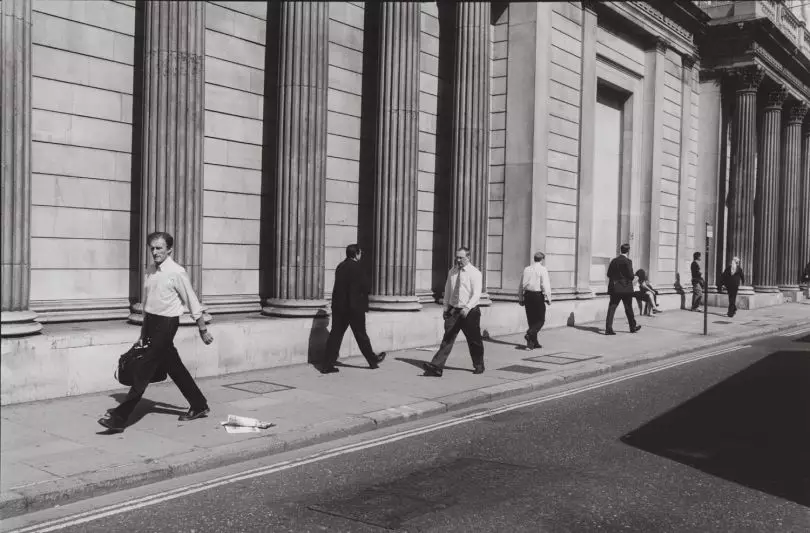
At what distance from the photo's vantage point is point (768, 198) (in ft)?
97.2

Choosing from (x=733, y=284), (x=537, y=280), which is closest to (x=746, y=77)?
(x=733, y=284)

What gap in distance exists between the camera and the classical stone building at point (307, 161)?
33.6 ft

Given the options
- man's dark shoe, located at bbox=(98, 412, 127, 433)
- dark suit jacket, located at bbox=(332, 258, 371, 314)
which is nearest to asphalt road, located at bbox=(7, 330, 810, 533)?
man's dark shoe, located at bbox=(98, 412, 127, 433)

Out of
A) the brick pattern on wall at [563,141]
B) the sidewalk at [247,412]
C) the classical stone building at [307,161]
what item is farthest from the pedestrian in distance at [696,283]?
the sidewalk at [247,412]

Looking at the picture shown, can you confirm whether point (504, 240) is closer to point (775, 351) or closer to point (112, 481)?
point (775, 351)

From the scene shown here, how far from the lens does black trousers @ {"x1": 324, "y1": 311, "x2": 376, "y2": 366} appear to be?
1170 centimetres

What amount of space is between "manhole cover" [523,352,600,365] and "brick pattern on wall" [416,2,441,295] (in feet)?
11.5

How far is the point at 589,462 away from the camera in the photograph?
22.8ft

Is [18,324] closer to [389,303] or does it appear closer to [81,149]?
[81,149]

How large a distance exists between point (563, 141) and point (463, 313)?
9.25 meters

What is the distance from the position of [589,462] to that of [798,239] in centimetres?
3196

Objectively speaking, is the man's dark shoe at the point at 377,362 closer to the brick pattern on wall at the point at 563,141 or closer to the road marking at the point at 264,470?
the road marking at the point at 264,470

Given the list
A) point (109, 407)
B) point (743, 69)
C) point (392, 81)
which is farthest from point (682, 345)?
point (743, 69)

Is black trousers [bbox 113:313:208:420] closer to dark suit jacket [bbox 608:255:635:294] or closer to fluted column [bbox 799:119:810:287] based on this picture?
dark suit jacket [bbox 608:255:635:294]
